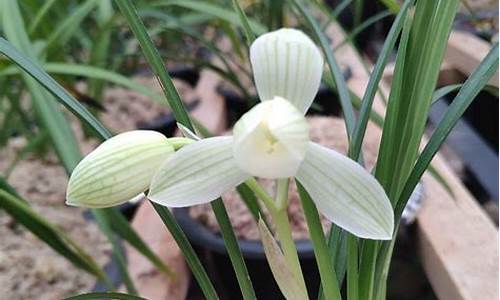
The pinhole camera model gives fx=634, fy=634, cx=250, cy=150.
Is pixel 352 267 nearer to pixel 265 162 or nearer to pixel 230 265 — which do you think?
pixel 265 162

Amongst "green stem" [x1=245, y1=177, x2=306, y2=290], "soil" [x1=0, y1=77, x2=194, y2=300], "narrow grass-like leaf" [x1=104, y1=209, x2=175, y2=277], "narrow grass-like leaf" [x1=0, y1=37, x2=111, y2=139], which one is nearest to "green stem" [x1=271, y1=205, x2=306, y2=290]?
"green stem" [x1=245, y1=177, x2=306, y2=290]

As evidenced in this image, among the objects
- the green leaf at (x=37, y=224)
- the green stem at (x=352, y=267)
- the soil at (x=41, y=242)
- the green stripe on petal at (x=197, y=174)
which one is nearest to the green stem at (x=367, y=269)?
the green stem at (x=352, y=267)

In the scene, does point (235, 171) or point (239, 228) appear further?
point (239, 228)

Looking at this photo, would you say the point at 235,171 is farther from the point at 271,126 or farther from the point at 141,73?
the point at 141,73

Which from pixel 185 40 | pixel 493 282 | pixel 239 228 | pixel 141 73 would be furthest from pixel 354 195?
pixel 185 40

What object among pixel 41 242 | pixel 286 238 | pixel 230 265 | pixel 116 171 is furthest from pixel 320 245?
pixel 41 242

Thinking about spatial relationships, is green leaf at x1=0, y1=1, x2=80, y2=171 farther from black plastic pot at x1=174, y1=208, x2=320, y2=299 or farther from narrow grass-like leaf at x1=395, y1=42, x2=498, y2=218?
narrow grass-like leaf at x1=395, y1=42, x2=498, y2=218
